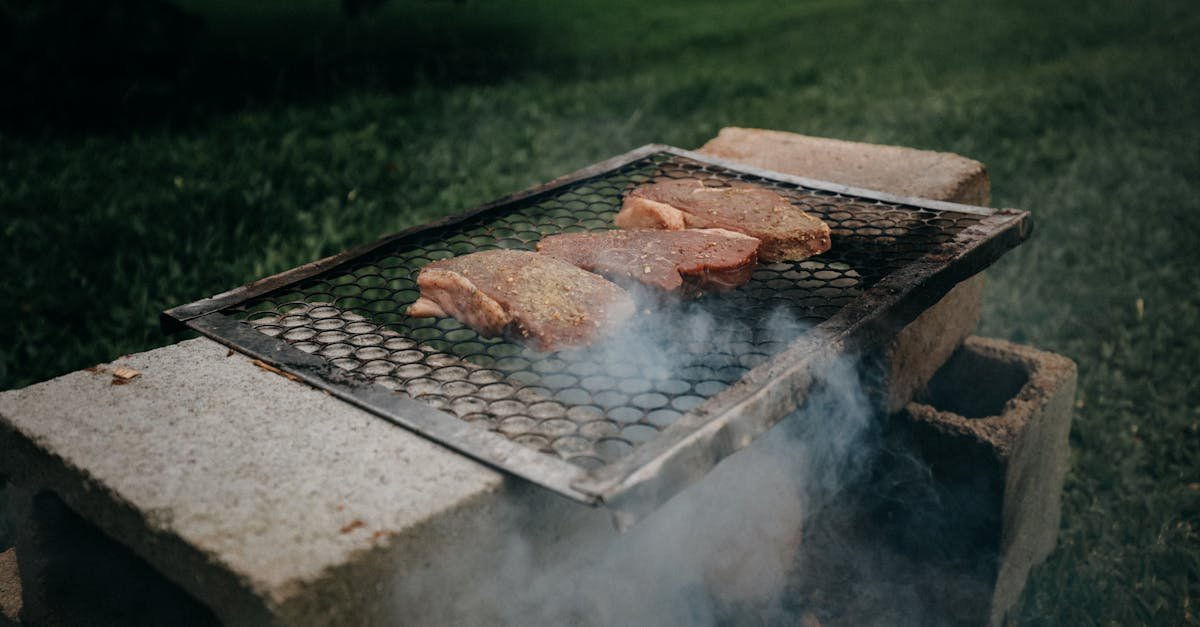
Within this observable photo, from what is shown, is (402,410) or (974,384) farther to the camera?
(974,384)

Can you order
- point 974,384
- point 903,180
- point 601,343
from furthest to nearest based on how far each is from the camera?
point 974,384, point 903,180, point 601,343

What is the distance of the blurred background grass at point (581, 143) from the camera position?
3988mm

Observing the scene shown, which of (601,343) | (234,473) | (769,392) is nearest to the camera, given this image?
(234,473)

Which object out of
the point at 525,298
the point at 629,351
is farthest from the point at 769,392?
the point at 525,298

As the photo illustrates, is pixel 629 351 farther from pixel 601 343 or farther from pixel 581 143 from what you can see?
pixel 581 143

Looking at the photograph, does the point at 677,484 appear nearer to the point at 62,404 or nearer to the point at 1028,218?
the point at 62,404

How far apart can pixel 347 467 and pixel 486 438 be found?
0.95ft

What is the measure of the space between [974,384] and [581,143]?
4012 mm

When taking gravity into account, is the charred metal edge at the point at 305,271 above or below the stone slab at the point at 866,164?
below

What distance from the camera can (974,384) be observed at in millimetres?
3572

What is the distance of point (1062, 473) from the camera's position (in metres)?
3.58

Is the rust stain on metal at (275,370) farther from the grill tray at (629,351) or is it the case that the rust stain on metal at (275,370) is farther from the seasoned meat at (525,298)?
the seasoned meat at (525,298)

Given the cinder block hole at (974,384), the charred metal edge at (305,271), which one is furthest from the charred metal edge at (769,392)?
the charred metal edge at (305,271)

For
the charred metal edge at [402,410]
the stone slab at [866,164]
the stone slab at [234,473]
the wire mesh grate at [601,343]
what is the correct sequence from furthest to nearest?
the stone slab at [866,164], the wire mesh grate at [601,343], the charred metal edge at [402,410], the stone slab at [234,473]
